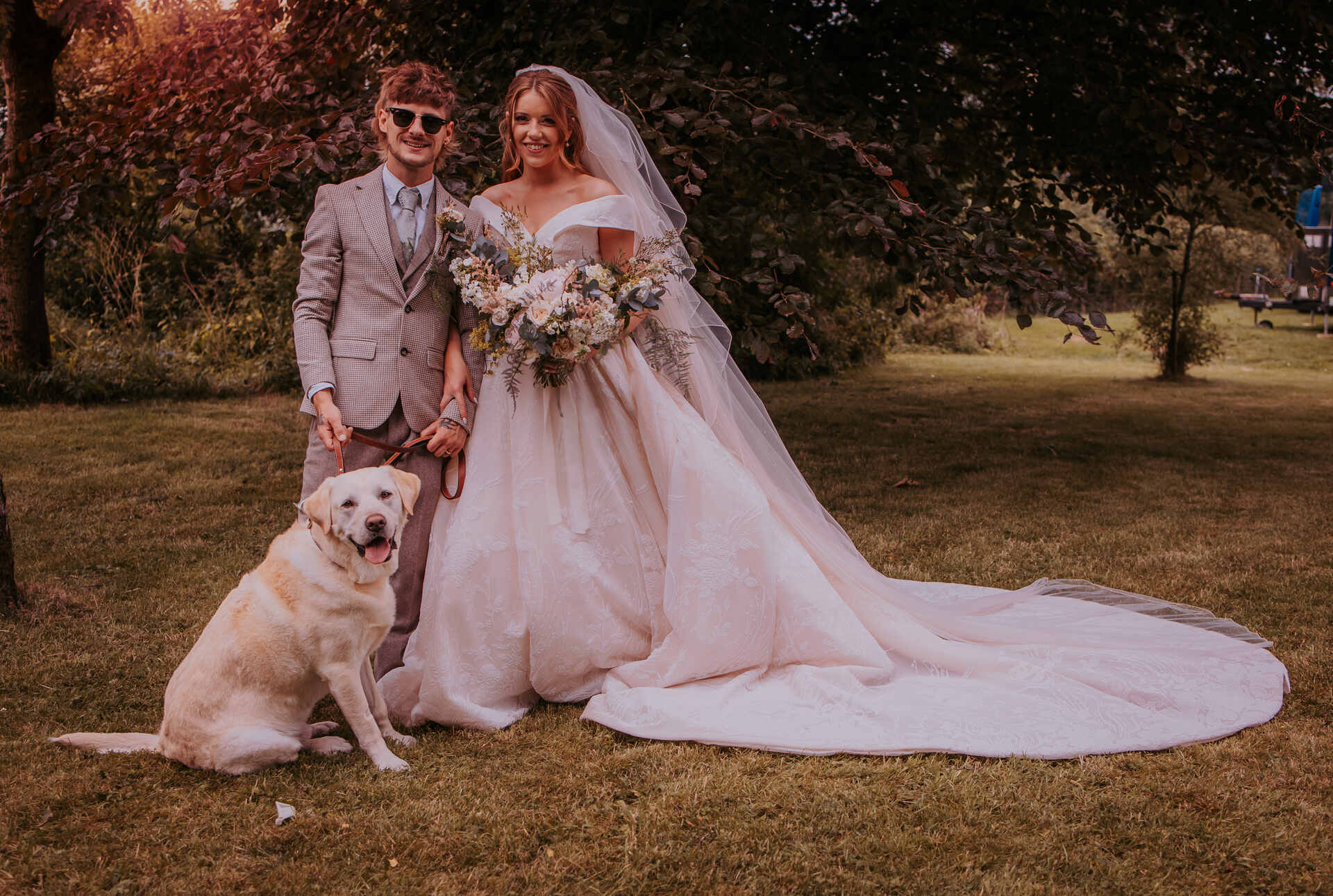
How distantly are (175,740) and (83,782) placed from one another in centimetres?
31

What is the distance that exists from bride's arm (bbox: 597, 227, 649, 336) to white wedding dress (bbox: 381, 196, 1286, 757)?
5 centimetres

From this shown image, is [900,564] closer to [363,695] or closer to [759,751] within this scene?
[759,751]

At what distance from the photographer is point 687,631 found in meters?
3.82

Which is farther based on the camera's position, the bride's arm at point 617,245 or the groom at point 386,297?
the bride's arm at point 617,245

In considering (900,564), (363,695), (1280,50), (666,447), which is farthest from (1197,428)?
(363,695)

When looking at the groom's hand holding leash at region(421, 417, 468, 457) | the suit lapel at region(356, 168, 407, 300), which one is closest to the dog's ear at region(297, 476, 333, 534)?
the groom's hand holding leash at region(421, 417, 468, 457)

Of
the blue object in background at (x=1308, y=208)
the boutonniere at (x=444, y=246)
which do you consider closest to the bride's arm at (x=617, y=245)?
the boutonniere at (x=444, y=246)

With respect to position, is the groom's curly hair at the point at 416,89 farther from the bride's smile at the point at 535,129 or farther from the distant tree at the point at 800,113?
the distant tree at the point at 800,113

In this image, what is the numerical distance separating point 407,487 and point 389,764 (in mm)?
923

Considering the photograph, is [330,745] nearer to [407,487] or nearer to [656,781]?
[407,487]

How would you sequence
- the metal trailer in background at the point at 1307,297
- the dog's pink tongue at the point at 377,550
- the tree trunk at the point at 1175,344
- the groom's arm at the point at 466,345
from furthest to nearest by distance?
the metal trailer in background at the point at 1307,297 < the tree trunk at the point at 1175,344 < the groom's arm at the point at 466,345 < the dog's pink tongue at the point at 377,550

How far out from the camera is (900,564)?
5938 mm

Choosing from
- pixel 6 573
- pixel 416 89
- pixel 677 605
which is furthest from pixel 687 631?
pixel 6 573

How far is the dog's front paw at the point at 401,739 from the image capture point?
350cm
